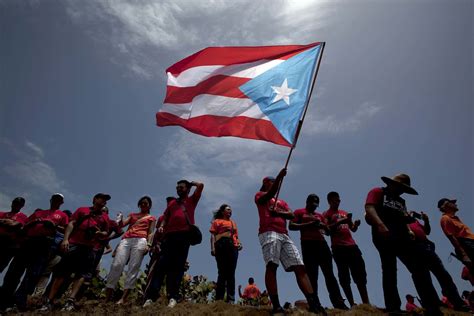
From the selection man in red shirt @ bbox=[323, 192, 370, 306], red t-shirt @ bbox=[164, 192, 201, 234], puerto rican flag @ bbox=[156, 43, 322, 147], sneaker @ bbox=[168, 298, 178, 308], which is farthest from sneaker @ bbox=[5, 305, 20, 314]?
man in red shirt @ bbox=[323, 192, 370, 306]

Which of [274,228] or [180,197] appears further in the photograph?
[180,197]

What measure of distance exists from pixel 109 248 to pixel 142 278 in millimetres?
2522

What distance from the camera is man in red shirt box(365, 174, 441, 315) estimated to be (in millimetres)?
5346

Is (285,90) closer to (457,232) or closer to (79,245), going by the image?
(457,232)

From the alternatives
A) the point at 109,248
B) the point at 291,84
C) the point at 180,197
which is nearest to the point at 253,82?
the point at 291,84

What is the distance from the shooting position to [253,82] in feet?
24.5

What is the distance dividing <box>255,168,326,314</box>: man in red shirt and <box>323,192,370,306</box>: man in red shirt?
2190mm

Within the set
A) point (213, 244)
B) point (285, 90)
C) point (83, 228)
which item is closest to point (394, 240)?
point (285, 90)

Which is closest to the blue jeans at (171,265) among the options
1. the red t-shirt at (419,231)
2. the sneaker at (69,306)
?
the sneaker at (69,306)

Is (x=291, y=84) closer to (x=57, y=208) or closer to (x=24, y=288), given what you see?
(x=57, y=208)

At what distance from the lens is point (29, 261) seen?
21.9 feet

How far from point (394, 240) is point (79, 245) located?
6.14 m

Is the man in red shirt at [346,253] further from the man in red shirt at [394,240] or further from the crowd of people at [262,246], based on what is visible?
the man in red shirt at [394,240]

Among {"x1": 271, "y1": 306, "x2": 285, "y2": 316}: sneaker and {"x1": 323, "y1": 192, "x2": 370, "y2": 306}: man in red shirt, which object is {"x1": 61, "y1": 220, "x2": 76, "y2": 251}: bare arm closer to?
{"x1": 271, "y1": 306, "x2": 285, "y2": 316}: sneaker
